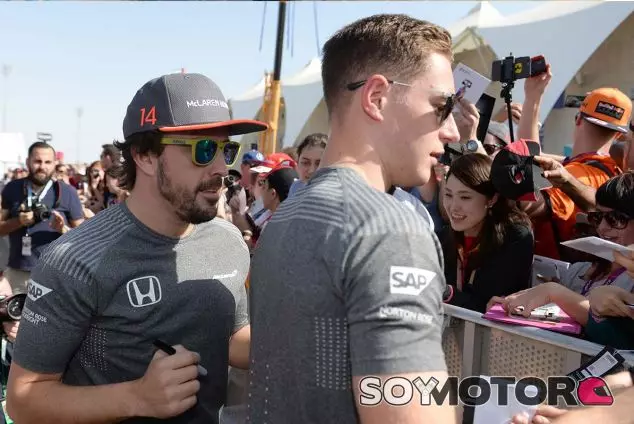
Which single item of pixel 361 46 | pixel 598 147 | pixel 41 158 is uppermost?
pixel 361 46

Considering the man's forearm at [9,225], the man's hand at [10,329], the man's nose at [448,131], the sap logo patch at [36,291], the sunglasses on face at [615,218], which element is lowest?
the man's forearm at [9,225]

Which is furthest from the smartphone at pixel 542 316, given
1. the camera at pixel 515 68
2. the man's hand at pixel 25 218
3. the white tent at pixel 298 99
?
the white tent at pixel 298 99

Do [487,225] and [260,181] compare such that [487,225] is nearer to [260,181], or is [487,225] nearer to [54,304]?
[54,304]

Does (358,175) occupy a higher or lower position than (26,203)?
higher

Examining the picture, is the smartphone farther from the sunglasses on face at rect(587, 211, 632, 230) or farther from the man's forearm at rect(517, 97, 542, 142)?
the man's forearm at rect(517, 97, 542, 142)

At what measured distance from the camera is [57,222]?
6.35 m

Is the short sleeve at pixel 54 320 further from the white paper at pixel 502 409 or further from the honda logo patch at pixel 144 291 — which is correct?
the white paper at pixel 502 409

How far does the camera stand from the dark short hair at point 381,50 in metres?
1.46

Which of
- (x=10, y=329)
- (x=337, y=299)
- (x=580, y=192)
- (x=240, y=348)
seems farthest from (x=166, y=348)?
(x=580, y=192)

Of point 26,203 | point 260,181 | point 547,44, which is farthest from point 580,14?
point 26,203

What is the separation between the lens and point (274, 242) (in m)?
1.39

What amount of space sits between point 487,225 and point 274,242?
237cm

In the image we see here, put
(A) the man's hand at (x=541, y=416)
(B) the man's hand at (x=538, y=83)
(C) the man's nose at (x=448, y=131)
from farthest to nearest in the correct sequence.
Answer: (B) the man's hand at (x=538, y=83) < (A) the man's hand at (x=541, y=416) < (C) the man's nose at (x=448, y=131)

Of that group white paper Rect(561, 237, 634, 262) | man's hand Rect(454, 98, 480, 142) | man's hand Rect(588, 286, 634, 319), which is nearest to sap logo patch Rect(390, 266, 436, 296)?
white paper Rect(561, 237, 634, 262)
